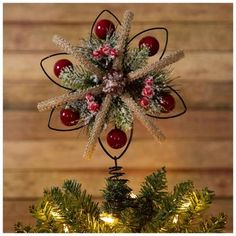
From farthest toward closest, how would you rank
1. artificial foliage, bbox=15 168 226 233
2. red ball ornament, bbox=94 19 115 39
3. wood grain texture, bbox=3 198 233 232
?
1. wood grain texture, bbox=3 198 233 232
2. red ball ornament, bbox=94 19 115 39
3. artificial foliage, bbox=15 168 226 233

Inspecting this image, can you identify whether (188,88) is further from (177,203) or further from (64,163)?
(177,203)

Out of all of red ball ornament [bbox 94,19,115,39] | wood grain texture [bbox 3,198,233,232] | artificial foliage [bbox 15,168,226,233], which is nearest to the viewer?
artificial foliage [bbox 15,168,226,233]

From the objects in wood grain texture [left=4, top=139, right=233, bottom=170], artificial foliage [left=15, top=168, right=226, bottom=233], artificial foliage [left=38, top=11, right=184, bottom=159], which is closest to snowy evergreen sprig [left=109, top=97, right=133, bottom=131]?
artificial foliage [left=38, top=11, right=184, bottom=159]

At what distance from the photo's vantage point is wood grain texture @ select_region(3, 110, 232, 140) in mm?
1148

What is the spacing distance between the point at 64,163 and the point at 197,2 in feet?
1.80

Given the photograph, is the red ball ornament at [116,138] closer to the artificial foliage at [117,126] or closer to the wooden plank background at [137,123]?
the artificial foliage at [117,126]

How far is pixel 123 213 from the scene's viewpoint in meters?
0.64

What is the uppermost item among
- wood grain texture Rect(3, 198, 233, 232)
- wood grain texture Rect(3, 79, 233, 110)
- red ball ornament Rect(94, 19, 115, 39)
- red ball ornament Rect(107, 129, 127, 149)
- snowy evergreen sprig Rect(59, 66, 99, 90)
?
wood grain texture Rect(3, 79, 233, 110)

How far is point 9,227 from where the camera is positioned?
1.13 meters

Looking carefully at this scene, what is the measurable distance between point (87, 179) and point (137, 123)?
19 cm

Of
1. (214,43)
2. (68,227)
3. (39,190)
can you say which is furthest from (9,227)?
(214,43)

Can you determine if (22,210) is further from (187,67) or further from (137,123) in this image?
(187,67)

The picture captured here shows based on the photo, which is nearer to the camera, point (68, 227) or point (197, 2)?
point (68, 227)

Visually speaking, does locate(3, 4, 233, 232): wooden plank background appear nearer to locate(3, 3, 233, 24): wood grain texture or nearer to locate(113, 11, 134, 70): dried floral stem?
locate(3, 3, 233, 24): wood grain texture
